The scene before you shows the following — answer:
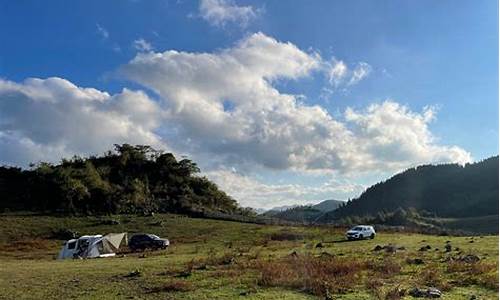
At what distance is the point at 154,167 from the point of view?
331 ft

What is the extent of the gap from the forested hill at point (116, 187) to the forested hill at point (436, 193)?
77.1 m

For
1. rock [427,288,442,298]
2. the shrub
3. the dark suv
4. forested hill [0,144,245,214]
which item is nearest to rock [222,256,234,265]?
rock [427,288,442,298]

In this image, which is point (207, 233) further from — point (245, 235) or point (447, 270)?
point (447, 270)

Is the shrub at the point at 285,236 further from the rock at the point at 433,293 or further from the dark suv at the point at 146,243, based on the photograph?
the rock at the point at 433,293

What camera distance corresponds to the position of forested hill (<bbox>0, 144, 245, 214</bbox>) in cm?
7844

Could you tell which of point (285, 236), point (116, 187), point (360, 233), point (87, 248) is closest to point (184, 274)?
point (87, 248)

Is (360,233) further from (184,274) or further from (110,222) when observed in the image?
(184,274)

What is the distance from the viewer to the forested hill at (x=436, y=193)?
160 meters

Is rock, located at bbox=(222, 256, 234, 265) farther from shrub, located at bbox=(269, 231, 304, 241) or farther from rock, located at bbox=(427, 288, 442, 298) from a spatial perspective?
shrub, located at bbox=(269, 231, 304, 241)

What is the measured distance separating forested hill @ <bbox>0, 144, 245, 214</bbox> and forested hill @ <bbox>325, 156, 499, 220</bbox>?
7715 centimetres

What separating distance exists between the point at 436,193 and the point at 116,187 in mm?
124544

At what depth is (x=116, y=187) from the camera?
280ft

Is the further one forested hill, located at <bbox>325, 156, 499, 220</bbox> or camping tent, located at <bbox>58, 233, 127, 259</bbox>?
forested hill, located at <bbox>325, 156, 499, 220</bbox>

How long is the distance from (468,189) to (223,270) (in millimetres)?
160601
